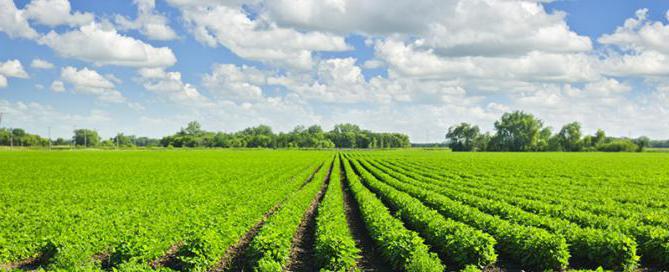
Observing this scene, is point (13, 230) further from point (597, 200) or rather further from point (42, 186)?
point (597, 200)

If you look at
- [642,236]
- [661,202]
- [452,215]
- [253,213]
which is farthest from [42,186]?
[661,202]

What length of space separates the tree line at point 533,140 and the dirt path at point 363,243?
512 ft

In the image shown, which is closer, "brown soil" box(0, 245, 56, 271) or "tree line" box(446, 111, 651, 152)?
"brown soil" box(0, 245, 56, 271)

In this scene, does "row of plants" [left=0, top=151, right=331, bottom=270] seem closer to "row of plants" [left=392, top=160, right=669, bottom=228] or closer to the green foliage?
"row of plants" [left=392, top=160, right=669, bottom=228]

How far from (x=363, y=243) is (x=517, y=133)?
17692 centimetres

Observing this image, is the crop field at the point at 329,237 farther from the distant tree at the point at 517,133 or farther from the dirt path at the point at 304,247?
the distant tree at the point at 517,133

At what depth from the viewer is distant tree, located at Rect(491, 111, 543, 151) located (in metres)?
173

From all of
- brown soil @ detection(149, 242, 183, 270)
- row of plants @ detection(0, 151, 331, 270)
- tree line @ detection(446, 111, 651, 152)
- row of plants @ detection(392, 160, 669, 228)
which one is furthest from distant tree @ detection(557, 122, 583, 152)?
brown soil @ detection(149, 242, 183, 270)

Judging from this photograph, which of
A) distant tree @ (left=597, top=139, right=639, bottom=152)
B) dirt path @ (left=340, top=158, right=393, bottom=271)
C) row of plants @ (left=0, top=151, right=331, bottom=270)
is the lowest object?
dirt path @ (left=340, top=158, right=393, bottom=271)

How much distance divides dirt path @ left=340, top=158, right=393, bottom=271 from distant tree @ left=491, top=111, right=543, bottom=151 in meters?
163

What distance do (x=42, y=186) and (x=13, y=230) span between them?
65.5ft

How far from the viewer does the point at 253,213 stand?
65.5 feet

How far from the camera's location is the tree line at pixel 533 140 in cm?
15738

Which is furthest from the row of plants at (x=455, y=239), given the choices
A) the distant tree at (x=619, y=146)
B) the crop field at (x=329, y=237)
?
the distant tree at (x=619, y=146)
